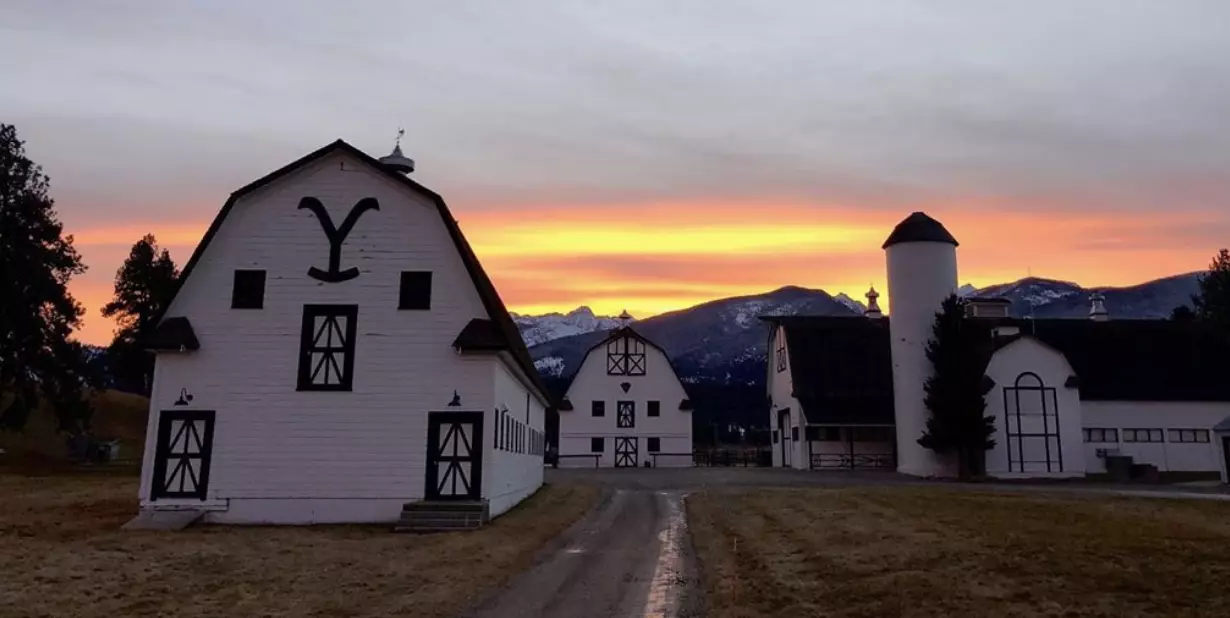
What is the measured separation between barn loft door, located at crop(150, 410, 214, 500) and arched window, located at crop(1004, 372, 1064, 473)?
37.3m

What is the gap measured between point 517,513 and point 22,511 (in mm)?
13260

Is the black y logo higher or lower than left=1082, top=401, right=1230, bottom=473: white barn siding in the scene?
higher

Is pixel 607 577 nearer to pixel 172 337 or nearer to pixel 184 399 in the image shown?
pixel 184 399

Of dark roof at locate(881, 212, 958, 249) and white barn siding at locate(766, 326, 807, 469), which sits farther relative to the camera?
white barn siding at locate(766, 326, 807, 469)

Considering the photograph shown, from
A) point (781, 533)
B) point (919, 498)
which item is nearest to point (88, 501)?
point (781, 533)

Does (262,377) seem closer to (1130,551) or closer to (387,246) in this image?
(387,246)

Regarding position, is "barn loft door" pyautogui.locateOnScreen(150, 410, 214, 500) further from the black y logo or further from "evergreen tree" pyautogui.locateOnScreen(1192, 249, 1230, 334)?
"evergreen tree" pyautogui.locateOnScreen(1192, 249, 1230, 334)

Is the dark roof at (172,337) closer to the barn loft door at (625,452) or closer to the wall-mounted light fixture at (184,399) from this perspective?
the wall-mounted light fixture at (184,399)

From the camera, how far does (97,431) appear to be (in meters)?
58.0

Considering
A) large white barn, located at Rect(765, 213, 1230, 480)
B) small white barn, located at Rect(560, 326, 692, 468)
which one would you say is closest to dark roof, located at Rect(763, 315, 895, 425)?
large white barn, located at Rect(765, 213, 1230, 480)

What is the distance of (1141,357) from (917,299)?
602 inches

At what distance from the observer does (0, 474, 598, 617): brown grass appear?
11594 mm

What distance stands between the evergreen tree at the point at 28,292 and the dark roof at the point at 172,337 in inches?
906

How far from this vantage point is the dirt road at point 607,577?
11359 mm
